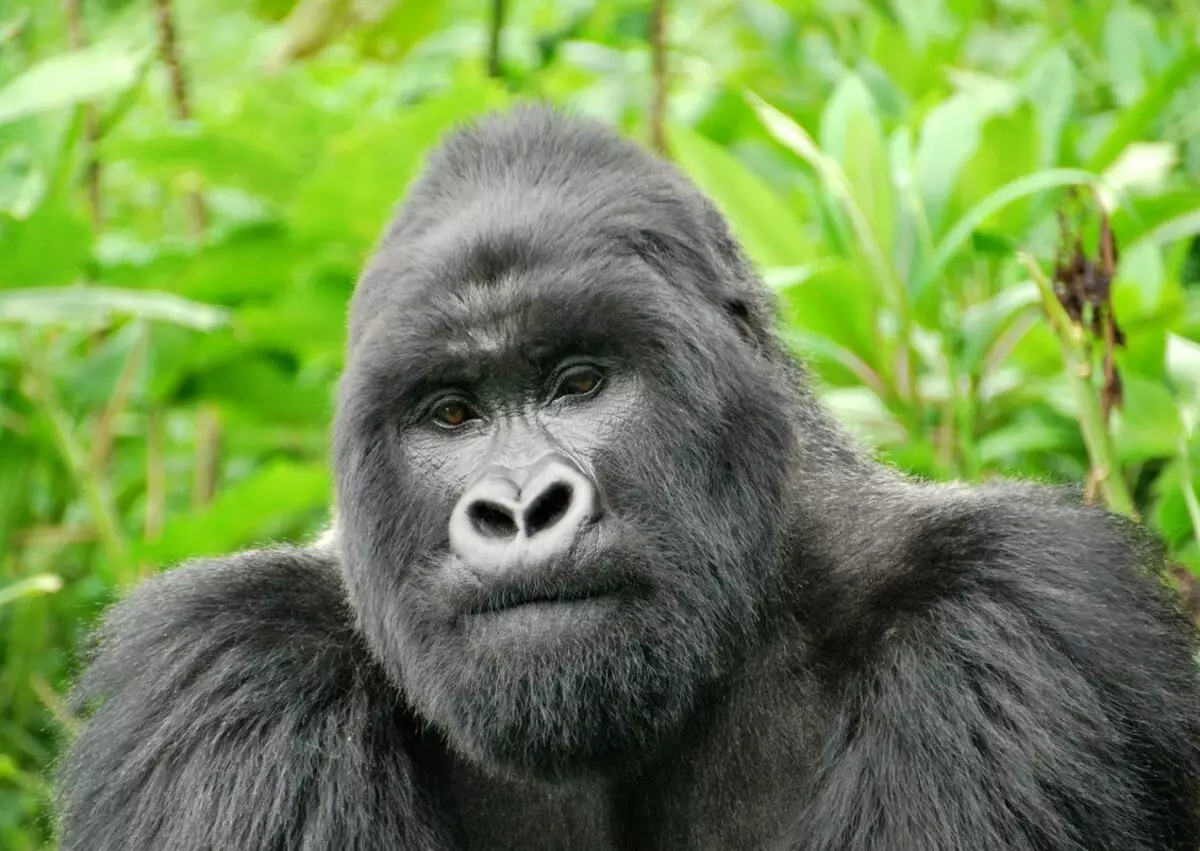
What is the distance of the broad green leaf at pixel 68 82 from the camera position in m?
4.38

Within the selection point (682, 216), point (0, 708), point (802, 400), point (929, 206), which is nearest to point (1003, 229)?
point (929, 206)

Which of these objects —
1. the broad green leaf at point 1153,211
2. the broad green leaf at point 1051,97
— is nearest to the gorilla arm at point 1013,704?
the broad green leaf at point 1153,211

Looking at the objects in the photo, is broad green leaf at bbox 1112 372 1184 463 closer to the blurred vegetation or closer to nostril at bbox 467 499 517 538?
the blurred vegetation

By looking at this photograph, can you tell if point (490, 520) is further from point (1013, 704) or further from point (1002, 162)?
point (1002, 162)

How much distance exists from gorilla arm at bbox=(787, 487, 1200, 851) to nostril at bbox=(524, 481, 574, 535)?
0.70 metres

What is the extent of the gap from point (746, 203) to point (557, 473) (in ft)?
7.26

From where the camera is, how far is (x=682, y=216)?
337 centimetres

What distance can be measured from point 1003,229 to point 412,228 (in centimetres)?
207

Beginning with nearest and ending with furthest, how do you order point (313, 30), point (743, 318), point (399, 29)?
point (743, 318) → point (313, 30) → point (399, 29)

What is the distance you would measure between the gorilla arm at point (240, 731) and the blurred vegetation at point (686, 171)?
56 centimetres

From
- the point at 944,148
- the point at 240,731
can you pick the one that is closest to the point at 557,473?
the point at 240,731

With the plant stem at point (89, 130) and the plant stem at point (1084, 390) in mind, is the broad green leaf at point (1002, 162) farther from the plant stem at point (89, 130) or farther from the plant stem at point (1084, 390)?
the plant stem at point (89, 130)

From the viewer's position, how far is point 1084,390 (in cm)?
365

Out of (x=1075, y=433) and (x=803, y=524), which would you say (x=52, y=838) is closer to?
(x=803, y=524)
